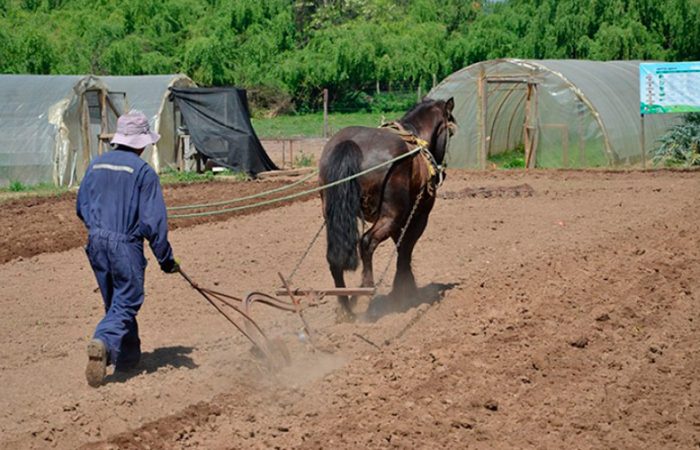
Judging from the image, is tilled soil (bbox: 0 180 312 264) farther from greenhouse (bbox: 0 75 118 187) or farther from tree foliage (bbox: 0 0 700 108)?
tree foliage (bbox: 0 0 700 108)

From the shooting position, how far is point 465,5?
52.7 metres

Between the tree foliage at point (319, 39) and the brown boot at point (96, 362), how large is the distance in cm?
3140

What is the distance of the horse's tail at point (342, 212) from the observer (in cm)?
811

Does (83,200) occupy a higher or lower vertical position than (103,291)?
higher

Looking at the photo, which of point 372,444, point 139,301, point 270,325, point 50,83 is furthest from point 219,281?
point 50,83

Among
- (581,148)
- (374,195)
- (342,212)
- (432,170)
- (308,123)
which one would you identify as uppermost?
(432,170)

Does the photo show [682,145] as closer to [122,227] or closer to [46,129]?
[46,129]

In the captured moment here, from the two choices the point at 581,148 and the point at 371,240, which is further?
the point at 581,148

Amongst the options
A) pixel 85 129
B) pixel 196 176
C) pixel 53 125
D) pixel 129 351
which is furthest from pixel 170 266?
pixel 196 176

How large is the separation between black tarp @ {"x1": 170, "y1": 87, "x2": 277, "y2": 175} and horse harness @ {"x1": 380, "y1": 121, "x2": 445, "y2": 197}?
14.9 m

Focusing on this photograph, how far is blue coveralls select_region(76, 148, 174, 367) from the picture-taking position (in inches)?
254

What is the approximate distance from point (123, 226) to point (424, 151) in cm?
345

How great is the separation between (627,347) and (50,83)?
58.1 ft

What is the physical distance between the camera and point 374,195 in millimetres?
8508
